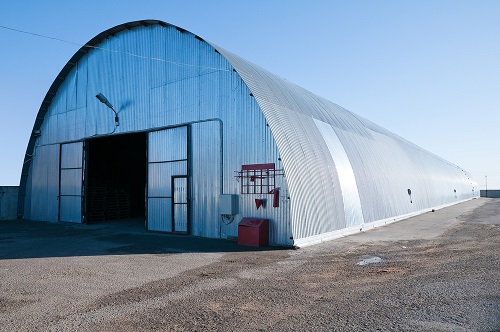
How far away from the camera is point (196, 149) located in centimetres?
1692

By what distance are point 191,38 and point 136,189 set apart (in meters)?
15.5

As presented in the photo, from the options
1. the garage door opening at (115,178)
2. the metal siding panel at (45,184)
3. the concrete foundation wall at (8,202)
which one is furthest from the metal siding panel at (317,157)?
the concrete foundation wall at (8,202)

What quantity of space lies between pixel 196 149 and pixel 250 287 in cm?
973

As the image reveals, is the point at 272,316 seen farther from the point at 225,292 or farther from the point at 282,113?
the point at 282,113

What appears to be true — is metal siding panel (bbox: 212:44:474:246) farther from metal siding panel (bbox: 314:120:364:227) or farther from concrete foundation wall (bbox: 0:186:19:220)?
concrete foundation wall (bbox: 0:186:19:220)

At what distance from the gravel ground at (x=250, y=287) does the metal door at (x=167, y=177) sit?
3.37m

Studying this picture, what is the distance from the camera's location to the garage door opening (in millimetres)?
24031

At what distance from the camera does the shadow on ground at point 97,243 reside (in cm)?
1283

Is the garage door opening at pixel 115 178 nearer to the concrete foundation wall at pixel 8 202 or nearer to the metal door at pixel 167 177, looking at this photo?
the metal door at pixel 167 177

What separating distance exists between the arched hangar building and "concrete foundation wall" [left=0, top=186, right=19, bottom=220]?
0.63 meters

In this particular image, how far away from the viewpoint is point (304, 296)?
24.1 ft

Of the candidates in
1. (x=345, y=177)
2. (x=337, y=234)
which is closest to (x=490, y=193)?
(x=345, y=177)

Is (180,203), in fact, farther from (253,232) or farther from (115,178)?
(115,178)

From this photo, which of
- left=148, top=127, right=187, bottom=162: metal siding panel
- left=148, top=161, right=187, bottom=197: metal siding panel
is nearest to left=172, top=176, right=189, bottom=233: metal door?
left=148, top=161, right=187, bottom=197: metal siding panel
